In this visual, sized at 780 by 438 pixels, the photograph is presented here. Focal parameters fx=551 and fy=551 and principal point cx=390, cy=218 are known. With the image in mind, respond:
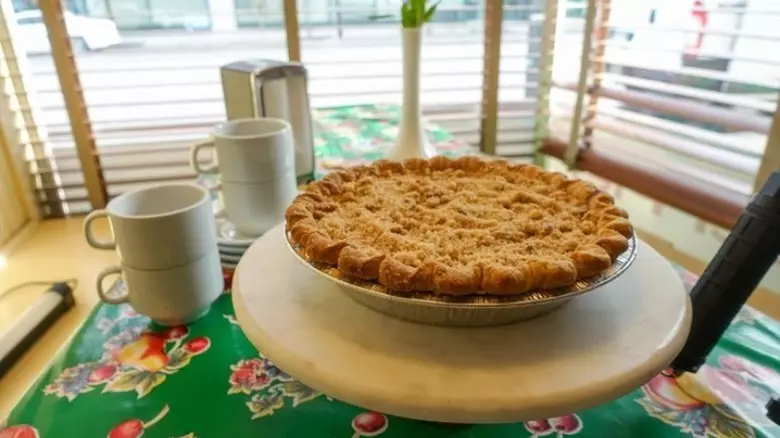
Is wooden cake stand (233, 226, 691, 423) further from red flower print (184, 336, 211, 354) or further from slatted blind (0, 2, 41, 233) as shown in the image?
slatted blind (0, 2, 41, 233)

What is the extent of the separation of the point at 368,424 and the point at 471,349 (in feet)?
0.50

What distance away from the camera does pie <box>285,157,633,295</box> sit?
442 millimetres

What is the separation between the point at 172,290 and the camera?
25.5 inches

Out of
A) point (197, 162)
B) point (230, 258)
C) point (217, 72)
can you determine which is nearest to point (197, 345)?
point (230, 258)

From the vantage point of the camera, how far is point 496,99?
6.86 ft

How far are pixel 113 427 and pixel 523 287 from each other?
1.35ft

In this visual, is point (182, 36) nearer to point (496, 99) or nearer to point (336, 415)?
point (496, 99)

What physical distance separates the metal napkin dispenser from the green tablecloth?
482mm

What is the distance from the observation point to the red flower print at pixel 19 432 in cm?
52

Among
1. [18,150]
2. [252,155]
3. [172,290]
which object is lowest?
[18,150]

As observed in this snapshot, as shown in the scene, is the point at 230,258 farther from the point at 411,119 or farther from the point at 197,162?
the point at 411,119

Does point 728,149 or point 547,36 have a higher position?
point 547,36

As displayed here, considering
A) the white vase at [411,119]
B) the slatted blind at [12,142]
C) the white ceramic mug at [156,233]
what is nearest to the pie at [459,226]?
the white ceramic mug at [156,233]

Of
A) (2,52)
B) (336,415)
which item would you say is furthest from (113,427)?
(2,52)
